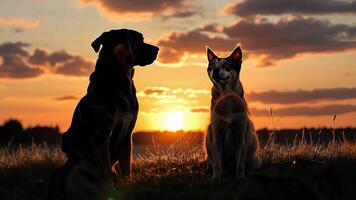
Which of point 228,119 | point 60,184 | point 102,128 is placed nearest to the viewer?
point 102,128

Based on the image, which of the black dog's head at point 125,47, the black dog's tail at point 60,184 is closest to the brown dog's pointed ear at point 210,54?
the black dog's head at point 125,47

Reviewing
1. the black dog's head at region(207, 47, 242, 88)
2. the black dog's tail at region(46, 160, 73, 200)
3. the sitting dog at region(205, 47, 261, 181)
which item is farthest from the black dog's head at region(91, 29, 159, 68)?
the black dog's tail at region(46, 160, 73, 200)

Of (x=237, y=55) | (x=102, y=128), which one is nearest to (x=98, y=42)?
(x=102, y=128)

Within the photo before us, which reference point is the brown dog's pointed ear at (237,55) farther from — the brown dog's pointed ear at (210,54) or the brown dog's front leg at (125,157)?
the brown dog's front leg at (125,157)

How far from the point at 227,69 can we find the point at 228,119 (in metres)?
0.87

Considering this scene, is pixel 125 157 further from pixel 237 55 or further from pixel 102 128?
pixel 237 55

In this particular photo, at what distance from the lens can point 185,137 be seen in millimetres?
15992

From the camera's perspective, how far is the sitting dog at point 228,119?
35.4 ft

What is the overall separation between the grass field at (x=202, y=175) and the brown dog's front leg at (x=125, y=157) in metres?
0.17

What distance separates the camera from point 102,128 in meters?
8.97

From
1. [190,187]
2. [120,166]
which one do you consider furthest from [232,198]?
[120,166]

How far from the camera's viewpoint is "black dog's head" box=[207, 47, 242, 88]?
10.8 m

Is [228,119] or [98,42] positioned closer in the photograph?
[98,42]

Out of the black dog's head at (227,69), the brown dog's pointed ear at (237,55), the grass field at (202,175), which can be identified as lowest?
the grass field at (202,175)
